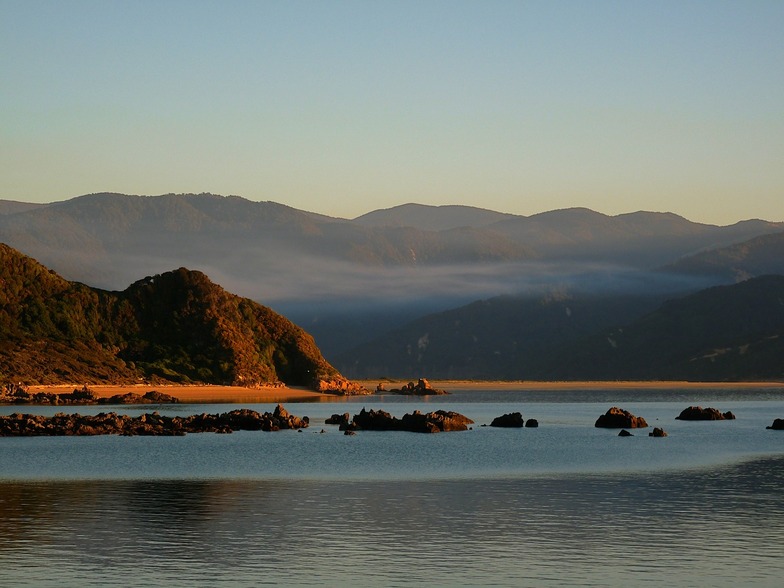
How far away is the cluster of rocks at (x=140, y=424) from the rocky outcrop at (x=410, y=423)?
8626 mm

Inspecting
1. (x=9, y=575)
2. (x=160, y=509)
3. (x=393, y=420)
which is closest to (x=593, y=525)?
(x=160, y=509)

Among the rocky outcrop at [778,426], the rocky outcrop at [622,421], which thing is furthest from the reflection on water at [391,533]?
the rocky outcrop at [778,426]

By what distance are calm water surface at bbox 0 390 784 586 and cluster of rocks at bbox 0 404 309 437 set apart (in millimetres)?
24886

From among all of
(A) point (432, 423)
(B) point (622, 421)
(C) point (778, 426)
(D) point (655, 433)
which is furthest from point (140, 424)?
(C) point (778, 426)

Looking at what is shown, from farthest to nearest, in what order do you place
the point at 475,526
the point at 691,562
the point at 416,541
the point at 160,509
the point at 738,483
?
the point at 738,483 → the point at 160,509 → the point at 475,526 → the point at 416,541 → the point at 691,562

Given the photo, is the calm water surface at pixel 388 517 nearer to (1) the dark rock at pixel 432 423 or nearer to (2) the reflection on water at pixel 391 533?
(2) the reflection on water at pixel 391 533

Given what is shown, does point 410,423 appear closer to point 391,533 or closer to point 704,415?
point 704,415

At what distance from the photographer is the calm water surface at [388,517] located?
5059 cm

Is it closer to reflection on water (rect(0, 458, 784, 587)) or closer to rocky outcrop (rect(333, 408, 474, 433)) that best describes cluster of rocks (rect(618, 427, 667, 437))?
rocky outcrop (rect(333, 408, 474, 433))

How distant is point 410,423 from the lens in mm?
162750

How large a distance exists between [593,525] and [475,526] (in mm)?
6361

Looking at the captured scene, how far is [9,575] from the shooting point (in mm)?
49250

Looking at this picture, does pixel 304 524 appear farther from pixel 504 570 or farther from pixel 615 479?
pixel 615 479

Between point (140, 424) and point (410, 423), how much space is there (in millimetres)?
36307
